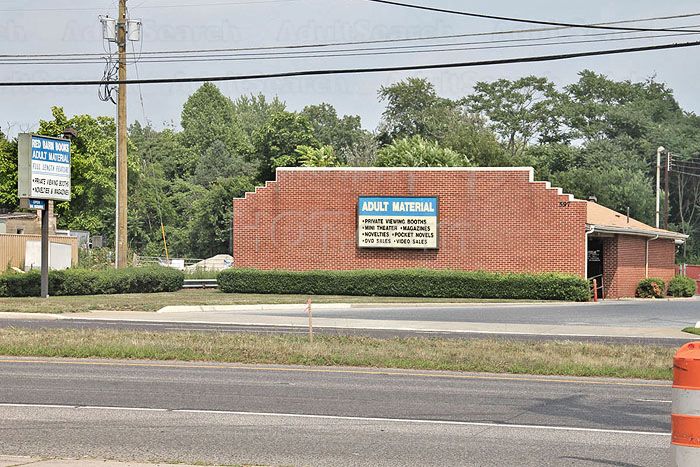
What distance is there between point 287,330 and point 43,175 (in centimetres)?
1582

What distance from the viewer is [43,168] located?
37.4 meters

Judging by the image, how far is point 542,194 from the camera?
41781 mm

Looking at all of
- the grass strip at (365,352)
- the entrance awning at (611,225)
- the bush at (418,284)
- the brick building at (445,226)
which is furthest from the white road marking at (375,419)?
the entrance awning at (611,225)

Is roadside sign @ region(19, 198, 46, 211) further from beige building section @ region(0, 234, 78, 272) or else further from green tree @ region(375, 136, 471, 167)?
green tree @ region(375, 136, 471, 167)

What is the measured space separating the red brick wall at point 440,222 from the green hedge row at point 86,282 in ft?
15.1

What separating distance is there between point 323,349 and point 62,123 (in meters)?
61.1

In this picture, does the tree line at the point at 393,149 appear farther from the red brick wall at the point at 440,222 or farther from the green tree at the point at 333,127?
the red brick wall at the point at 440,222

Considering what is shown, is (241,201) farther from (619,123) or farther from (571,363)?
(619,123)

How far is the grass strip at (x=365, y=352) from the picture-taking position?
17.6 meters

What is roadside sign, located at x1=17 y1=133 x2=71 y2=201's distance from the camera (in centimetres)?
3662

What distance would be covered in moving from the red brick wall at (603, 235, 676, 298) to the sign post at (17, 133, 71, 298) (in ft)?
76.6

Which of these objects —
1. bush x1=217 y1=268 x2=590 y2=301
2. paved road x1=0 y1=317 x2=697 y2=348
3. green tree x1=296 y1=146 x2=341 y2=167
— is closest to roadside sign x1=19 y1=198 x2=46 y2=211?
bush x1=217 y1=268 x2=590 y2=301

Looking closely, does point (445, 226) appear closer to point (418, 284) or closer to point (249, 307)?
point (418, 284)

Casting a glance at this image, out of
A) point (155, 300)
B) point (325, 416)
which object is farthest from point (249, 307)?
point (325, 416)
